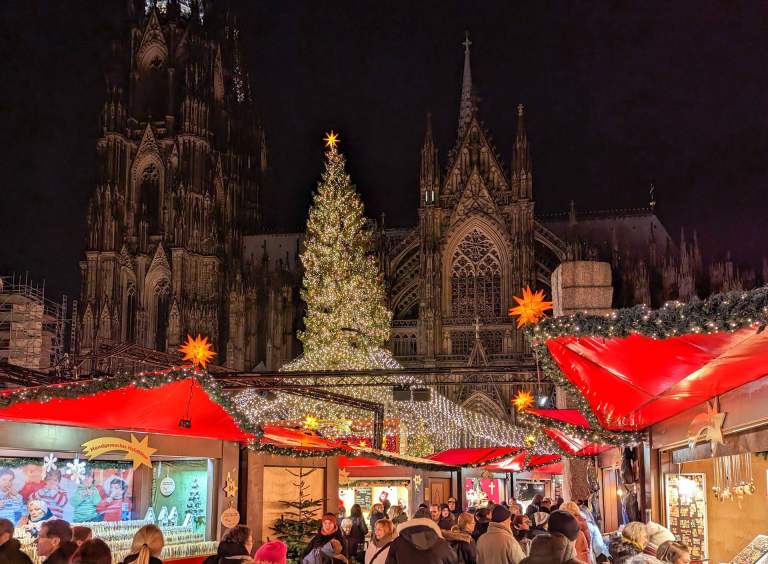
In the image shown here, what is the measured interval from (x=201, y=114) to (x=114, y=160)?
487 centimetres

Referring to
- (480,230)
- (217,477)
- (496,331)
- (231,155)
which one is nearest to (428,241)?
(480,230)

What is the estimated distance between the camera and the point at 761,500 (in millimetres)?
7598

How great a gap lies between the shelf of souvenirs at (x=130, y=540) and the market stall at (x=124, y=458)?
0.05 ft

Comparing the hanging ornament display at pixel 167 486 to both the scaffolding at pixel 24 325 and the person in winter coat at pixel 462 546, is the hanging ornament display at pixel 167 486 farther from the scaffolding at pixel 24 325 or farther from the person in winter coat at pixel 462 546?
the scaffolding at pixel 24 325

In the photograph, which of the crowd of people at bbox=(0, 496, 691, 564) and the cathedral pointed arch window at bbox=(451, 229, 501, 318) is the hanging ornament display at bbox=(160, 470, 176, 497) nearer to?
the crowd of people at bbox=(0, 496, 691, 564)

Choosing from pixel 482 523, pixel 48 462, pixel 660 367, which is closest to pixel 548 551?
pixel 660 367

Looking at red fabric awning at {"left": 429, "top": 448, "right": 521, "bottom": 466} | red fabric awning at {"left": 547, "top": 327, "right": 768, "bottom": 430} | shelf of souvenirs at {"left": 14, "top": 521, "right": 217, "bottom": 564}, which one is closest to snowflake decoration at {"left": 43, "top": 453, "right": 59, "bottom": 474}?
shelf of souvenirs at {"left": 14, "top": 521, "right": 217, "bottom": 564}

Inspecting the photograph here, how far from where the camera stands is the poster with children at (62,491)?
9047 mm

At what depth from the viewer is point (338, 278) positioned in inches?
1314

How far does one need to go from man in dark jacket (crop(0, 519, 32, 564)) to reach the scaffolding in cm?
3102

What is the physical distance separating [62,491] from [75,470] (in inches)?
9.7

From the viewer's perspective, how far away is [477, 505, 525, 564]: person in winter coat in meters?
7.05

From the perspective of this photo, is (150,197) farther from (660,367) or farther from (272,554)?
(660,367)

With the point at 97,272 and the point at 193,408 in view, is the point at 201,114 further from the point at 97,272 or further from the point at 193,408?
the point at 193,408
